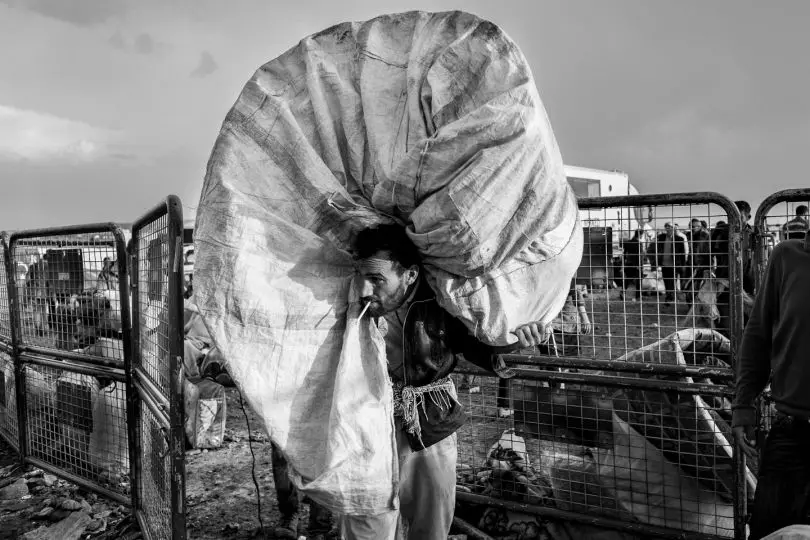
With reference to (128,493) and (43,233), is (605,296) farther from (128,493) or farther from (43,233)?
(43,233)

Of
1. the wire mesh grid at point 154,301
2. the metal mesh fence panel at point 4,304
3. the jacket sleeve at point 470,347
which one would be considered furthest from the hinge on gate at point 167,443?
the metal mesh fence panel at point 4,304

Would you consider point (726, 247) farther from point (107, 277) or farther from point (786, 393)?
point (107, 277)

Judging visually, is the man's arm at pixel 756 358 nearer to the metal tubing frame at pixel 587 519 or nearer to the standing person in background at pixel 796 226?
the standing person in background at pixel 796 226

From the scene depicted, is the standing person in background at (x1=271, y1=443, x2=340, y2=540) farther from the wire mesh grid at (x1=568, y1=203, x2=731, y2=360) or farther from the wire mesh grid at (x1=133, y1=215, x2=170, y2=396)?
the wire mesh grid at (x1=568, y1=203, x2=731, y2=360)

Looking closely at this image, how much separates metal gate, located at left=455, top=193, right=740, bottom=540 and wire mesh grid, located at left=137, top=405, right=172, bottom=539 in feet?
5.90

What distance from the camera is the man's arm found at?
8.60 ft

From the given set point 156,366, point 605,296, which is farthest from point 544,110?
point 156,366

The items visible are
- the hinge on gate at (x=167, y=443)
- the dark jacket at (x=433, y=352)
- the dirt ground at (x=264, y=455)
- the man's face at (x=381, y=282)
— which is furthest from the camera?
the dirt ground at (x=264, y=455)

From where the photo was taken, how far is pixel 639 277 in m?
3.06

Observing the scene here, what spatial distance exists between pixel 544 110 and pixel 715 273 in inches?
81.7

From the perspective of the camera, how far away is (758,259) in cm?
290

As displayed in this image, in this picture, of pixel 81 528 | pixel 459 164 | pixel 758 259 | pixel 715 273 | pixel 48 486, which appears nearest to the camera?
pixel 459 164

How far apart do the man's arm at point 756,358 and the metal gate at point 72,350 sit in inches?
139

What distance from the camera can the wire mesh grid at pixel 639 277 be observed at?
3018 millimetres
